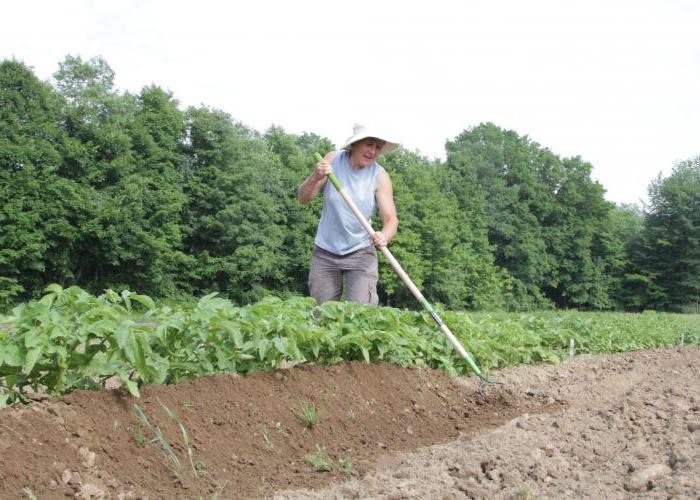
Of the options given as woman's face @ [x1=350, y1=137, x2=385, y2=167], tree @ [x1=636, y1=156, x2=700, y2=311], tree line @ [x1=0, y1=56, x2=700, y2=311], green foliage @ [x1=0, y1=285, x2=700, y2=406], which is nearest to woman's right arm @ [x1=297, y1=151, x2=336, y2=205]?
woman's face @ [x1=350, y1=137, x2=385, y2=167]

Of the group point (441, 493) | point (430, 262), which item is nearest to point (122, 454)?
point (441, 493)

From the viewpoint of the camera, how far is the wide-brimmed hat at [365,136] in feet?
16.6

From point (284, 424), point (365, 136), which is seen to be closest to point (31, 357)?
point (284, 424)

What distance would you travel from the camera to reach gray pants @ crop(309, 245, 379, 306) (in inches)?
210

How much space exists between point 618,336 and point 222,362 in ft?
26.7

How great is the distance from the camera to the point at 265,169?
31.4 m

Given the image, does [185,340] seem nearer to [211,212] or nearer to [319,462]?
[319,462]

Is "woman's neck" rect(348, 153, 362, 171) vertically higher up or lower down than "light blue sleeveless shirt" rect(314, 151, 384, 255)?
higher up

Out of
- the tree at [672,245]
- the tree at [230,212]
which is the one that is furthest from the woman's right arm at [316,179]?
the tree at [672,245]

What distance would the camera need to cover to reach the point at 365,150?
5.23m

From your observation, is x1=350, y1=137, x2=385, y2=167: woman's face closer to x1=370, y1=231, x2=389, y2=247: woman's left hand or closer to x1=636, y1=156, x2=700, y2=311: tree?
x1=370, y1=231, x2=389, y2=247: woman's left hand

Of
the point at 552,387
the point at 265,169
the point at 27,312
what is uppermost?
the point at 265,169

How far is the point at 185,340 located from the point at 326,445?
0.94 meters

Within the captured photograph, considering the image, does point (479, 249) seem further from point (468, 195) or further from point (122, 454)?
point (122, 454)
